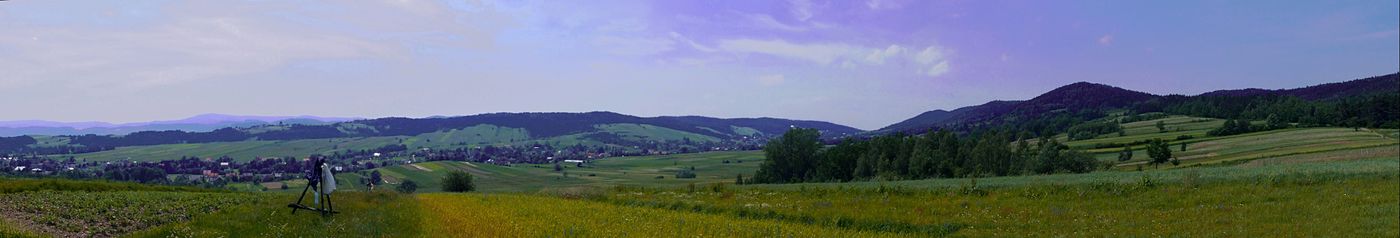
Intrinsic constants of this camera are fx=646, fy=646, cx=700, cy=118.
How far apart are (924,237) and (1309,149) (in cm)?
5984

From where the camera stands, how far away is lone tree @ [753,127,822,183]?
89375mm

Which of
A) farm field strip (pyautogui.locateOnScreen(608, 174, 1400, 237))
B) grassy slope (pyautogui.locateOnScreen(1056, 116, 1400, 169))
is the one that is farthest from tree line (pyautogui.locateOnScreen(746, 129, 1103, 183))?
farm field strip (pyautogui.locateOnScreen(608, 174, 1400, 237))

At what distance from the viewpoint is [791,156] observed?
89.7 meters

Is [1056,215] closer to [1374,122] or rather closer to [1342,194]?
[1342,194]

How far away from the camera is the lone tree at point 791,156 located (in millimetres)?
89375

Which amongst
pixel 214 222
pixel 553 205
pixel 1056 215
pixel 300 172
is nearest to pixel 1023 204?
pixel 1056 215

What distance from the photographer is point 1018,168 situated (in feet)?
234

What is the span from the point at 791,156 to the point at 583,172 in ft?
242

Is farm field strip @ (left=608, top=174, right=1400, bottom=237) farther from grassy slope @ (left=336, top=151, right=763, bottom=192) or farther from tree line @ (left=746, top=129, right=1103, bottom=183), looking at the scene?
grassy slope @ (left=336, top=151, right=763, bottom=192)

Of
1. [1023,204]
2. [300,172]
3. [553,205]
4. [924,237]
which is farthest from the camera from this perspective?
[300,172]

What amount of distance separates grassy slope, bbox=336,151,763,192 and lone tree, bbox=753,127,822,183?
2858cm

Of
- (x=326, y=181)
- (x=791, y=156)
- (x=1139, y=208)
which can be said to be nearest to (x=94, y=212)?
(x=326, y=181)

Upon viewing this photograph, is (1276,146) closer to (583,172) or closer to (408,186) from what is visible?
(408,186)

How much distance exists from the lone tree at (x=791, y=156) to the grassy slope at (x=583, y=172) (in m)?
28.6
